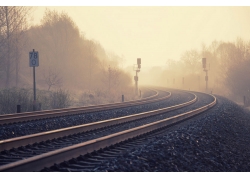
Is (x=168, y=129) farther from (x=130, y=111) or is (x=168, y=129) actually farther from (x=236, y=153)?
(x=130, y=111)

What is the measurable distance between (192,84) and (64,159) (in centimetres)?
6889

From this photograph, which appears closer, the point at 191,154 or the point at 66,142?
the point at 191,154

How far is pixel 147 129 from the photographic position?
11359 mm

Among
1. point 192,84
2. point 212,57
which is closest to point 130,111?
point 192,84

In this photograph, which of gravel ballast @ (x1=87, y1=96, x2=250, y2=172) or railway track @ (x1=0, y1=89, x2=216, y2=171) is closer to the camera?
railway track @ (x1=0, y1=89, x2=216, y2=171)

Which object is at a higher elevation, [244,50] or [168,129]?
[244,50]

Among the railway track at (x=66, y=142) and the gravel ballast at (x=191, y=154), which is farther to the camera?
the gravel ballast at (x=191, y=154)

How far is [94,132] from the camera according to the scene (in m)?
11.1

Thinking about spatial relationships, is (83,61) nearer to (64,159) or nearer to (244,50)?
(244,50)

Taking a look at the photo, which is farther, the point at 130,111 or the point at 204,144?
the point at 130,111

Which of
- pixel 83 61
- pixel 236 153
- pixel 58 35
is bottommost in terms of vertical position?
pixel 236 153
